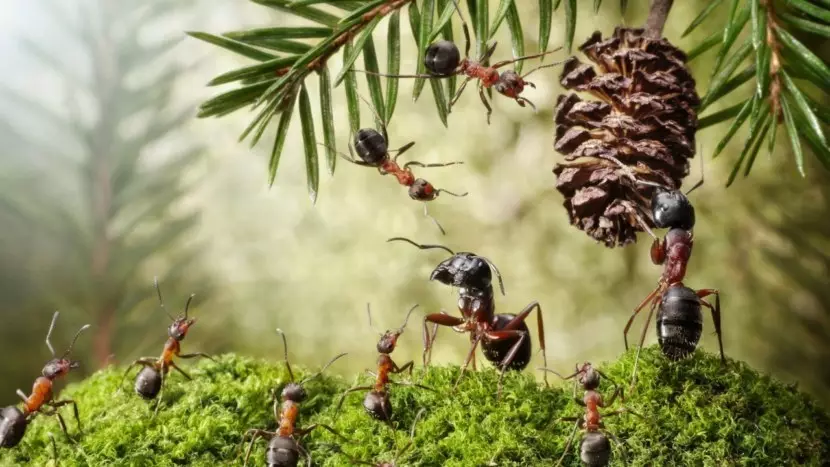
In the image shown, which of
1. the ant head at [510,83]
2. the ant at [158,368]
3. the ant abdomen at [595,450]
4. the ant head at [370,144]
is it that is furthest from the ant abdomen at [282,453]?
the ant head at [510,83]

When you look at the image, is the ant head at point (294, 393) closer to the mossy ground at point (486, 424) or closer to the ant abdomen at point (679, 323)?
the mossy ground at point (486, 424)

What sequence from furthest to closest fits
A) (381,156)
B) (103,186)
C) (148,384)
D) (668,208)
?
(103,186), (381,156), (148,384), (668,208)

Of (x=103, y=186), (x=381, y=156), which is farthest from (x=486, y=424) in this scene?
(x=103, y=186)

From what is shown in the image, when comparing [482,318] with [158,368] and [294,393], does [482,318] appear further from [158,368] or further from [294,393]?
[158,368]

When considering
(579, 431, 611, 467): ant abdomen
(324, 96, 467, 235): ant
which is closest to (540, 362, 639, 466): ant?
(579, 431, 611, 467): ant abdomen

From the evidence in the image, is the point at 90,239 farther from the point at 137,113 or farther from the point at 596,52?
the point at 596,52

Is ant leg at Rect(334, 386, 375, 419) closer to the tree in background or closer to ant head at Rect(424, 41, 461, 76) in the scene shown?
ant head at Rect(424, 41, 461, 76)
